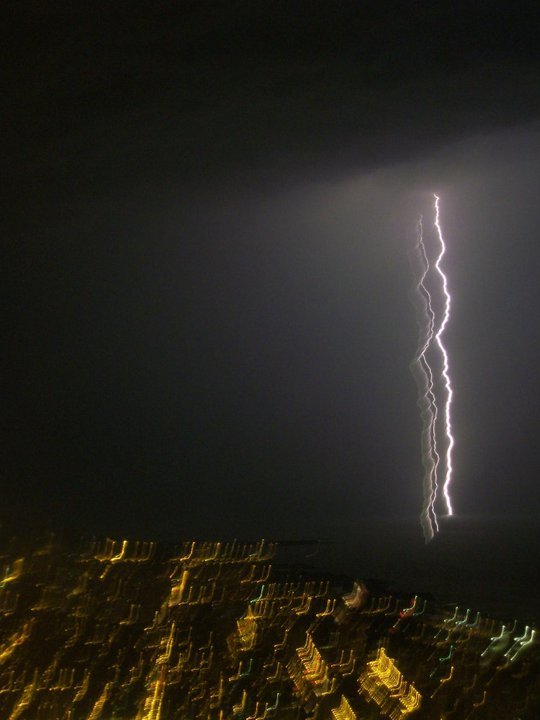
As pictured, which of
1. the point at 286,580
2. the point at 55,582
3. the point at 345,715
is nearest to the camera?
the point at 345,715

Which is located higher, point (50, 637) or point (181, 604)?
point (50, 637)

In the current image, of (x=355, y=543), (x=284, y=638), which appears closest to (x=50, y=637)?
(x=284, y=638)

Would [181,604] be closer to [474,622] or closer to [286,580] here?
[474,622]

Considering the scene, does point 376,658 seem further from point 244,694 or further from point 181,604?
point 181,604

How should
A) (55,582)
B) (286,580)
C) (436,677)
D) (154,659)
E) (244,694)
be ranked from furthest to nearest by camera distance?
(286,580)
(55,582)
(154,659)
(436,677)
(244,694)

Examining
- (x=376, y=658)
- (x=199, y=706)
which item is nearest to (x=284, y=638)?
(x=376, y=658)

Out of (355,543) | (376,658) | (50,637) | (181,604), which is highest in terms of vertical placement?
(376,658)

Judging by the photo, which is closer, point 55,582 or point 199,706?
point 199,706
